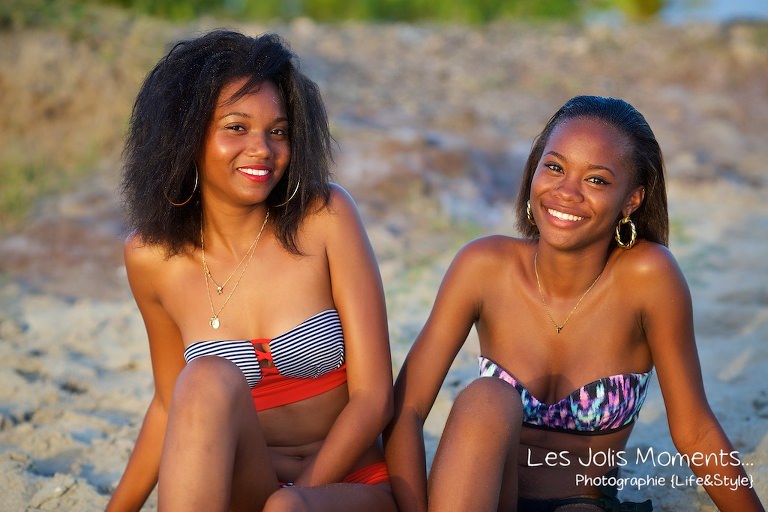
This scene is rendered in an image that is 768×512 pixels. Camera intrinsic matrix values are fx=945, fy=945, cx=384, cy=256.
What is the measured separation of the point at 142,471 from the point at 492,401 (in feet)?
3.80

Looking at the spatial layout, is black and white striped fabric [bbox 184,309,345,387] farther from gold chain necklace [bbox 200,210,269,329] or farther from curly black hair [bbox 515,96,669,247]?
curly black hair [bbox 515,96,669,247]

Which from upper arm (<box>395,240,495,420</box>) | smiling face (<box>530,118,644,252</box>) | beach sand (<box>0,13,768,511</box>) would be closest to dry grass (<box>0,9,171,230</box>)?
beach sand (<box>0,13,768,511</box>)

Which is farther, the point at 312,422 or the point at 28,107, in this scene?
the point at 28,107

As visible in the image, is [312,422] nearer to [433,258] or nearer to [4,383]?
[4,383]

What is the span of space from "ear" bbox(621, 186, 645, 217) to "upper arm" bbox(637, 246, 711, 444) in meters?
0.17

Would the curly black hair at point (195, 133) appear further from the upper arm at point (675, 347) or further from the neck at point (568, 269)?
the upper arm at point (675, 347)

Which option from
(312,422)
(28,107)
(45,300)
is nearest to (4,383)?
(45,300)

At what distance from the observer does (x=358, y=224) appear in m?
2.95

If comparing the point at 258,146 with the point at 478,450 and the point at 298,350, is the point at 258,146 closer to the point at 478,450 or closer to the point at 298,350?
the point at 298,350

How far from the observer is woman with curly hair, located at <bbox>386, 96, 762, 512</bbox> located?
2.71 m

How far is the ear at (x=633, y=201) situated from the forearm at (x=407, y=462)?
2.88 feet

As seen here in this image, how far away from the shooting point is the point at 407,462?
274cm

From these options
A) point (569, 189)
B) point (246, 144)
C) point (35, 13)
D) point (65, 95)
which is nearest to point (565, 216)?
point (569, 189)

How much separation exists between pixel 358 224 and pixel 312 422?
0.62 m
